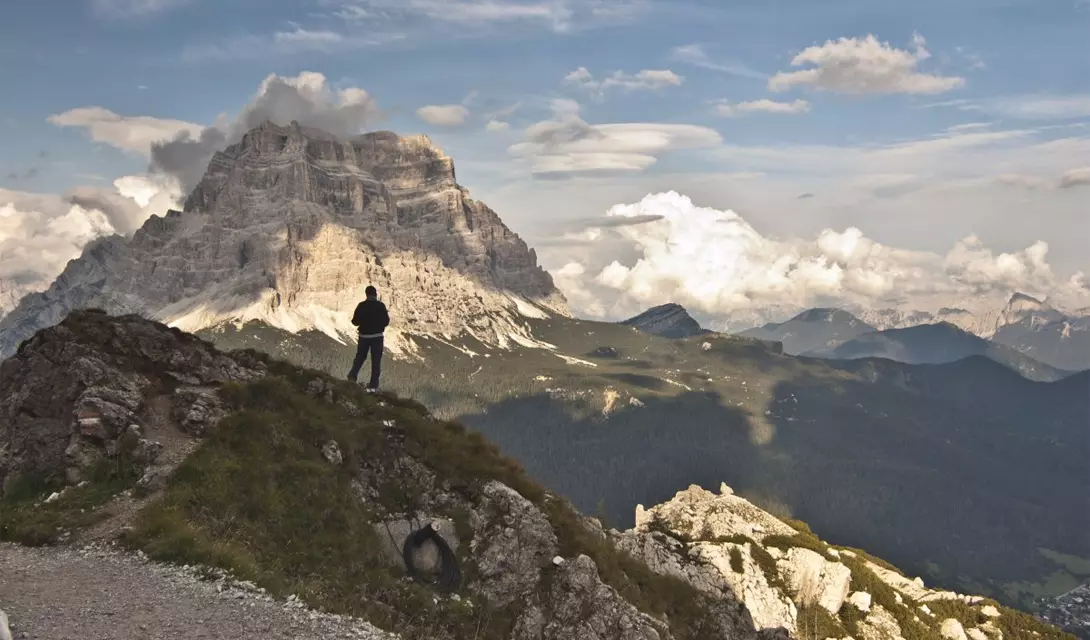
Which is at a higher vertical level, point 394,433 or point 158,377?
point 158,377

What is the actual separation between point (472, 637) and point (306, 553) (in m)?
6.74

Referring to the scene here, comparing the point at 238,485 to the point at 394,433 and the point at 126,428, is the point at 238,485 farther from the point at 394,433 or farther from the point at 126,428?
the point at 394,433

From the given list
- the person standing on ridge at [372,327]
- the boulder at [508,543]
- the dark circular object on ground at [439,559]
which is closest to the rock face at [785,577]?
the boulder at [508,543]

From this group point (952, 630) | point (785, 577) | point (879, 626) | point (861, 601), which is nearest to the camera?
point (785, 577)

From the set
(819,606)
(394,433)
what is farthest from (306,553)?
(819,606)

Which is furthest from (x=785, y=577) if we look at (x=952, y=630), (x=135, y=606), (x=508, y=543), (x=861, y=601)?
(x=135, y=606)

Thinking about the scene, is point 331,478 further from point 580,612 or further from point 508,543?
point 580,612

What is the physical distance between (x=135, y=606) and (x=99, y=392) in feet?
47.1

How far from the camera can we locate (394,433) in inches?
1340

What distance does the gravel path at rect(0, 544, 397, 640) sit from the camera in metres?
17.9

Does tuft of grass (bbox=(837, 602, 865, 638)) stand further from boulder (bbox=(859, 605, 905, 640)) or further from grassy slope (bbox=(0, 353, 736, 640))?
grassy slope (bbox=(0, 353, 736, 640))

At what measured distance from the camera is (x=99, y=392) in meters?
30.1

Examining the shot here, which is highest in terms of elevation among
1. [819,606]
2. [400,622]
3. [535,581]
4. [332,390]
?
[332,390]

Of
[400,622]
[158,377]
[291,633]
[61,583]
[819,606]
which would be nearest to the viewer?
[291,633]
